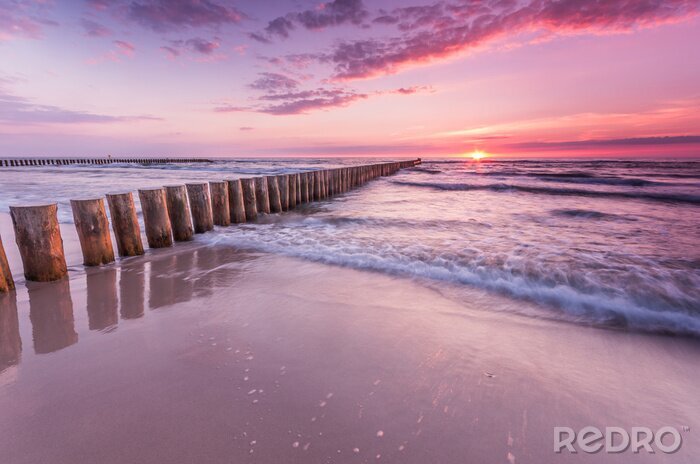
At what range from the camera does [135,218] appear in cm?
518

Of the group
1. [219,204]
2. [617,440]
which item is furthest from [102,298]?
[617,440]

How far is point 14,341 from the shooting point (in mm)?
2742

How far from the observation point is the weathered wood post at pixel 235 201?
7625 millimetres

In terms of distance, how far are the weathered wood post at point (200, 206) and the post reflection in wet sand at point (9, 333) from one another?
3.05 m

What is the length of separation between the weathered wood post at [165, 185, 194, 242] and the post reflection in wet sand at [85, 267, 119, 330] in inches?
59.7

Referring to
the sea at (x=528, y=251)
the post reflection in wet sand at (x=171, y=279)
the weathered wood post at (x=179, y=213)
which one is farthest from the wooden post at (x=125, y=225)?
the sea at (x=528, y=251)

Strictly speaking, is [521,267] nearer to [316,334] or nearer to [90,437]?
[316,334]

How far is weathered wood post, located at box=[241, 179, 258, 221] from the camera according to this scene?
8.18 meters

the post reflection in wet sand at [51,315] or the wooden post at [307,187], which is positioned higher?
the wooden post at [307,187]

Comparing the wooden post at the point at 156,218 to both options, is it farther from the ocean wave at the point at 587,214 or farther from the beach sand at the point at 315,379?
the ocean wave at the point at 587,214

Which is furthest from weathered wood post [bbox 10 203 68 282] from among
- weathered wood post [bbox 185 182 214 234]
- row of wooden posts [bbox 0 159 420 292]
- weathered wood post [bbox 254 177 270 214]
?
weathered wood post [bbox 254 177 270 214]

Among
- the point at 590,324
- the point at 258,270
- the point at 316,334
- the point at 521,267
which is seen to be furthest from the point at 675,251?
the point at 258,270

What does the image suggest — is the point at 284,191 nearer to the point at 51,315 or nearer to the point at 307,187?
the point at 307,187

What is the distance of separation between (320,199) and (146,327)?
10.5m
